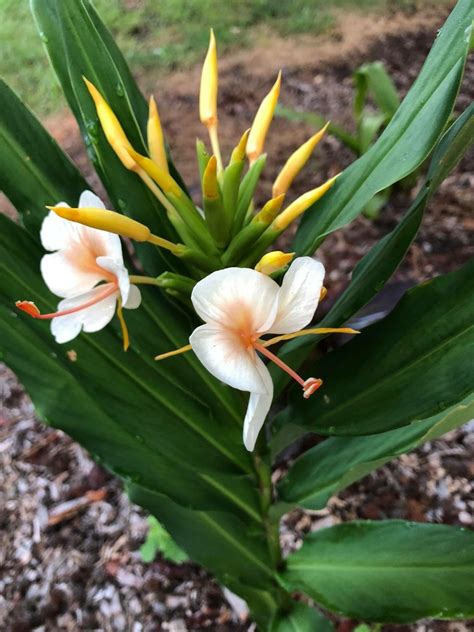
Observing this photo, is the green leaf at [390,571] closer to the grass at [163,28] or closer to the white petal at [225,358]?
the white petal at [225,358]

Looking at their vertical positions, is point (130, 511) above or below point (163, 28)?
below

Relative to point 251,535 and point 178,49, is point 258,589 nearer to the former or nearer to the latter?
point 251,535

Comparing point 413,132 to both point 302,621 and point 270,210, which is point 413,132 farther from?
point 302,621

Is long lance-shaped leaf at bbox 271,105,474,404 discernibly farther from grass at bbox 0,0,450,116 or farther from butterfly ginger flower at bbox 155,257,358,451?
grass at bbox 0,0,450,116

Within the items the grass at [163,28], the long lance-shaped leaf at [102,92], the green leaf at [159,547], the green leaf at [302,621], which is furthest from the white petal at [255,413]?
the grass at [163,28]

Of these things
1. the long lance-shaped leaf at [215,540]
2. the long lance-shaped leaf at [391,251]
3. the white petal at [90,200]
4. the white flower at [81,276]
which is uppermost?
the white petal at [90,200]

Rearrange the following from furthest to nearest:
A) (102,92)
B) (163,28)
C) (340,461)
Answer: (163,28) < (340,461) < (102,92)

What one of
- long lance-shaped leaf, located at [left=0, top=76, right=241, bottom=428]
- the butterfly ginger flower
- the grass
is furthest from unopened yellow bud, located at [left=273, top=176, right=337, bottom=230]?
the grass

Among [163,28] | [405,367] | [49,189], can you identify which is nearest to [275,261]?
[405,367]

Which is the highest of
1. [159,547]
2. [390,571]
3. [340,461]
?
[340,461]
